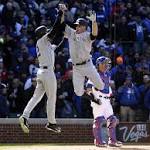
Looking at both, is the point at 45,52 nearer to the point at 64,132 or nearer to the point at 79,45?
the point at 79,45

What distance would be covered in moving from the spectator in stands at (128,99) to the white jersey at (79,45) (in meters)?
4.35

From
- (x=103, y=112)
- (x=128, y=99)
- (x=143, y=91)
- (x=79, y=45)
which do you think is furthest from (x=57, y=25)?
(x=143, y=91)

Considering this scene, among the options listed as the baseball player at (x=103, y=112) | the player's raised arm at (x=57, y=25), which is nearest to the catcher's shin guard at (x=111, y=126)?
the baseball player at (x=103, y=112)

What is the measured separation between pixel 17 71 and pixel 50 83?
5.67m

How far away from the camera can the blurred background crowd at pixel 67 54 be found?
18000 mm

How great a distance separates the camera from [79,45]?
44.3 ft

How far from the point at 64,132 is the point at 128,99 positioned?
2120 mm

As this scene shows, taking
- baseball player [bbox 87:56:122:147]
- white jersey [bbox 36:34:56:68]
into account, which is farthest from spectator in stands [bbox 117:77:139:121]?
white jersey [bbox 36:34:56:68]

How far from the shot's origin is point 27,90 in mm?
17953

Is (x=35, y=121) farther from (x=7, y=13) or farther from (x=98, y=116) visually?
(x=7, y=13)

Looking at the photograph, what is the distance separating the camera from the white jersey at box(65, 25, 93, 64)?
13.5m

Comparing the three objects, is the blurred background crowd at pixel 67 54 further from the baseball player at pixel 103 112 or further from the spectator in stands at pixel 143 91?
the baseball player at pixel 103 112

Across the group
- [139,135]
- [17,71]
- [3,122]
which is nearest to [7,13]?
[17,71]

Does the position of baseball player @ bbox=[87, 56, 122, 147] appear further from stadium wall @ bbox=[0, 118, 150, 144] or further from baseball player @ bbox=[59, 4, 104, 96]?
stadium wall @ bbox=[0, 118, 150, 144]
